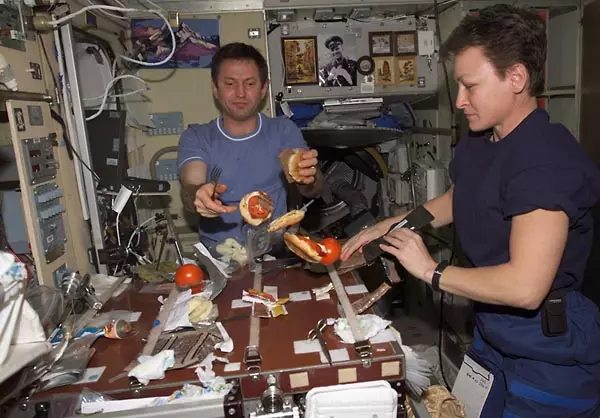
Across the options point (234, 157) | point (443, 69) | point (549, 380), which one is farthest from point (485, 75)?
point (443, 69)

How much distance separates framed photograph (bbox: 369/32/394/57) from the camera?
3240 millimetres

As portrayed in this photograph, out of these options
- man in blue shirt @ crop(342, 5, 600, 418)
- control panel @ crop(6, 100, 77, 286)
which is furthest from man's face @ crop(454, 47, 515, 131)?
control panel @ crop(6, 100, 77, 286)

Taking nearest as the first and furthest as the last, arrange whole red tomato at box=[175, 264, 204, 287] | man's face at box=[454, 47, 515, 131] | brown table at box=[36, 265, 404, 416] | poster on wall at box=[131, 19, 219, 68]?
brown table at box=[36, 265, 404, 416]
man's face at box=[454, 47, 515, 131]
whole red tomato at box=[175, 264, 204, 287]
poster on wall at box=[131, 19, 219, 68]

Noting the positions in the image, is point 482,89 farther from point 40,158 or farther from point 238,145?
point 40,158

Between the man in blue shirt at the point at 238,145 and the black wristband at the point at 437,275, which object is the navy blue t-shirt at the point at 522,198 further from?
the man in blue shirt at the point at 238,145

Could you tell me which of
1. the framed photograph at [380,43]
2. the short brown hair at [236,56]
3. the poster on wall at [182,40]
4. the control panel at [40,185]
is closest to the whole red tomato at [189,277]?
the control panel at [40,185]

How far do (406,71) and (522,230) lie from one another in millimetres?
2184

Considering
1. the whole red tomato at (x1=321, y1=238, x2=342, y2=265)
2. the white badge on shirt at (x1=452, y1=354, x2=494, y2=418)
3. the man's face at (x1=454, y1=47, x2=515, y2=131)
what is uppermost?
the man's face at (x1=454, y1=47, x2=515, y2=131)

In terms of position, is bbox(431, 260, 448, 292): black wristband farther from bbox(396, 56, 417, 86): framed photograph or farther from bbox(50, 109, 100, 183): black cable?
bbox(396, 56, 417, 86): framed photograph

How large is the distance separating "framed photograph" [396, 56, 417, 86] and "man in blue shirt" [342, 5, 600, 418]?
5.38 ft

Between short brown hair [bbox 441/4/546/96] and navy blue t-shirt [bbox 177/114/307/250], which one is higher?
short brown hair [bbox 441/4/546/96]

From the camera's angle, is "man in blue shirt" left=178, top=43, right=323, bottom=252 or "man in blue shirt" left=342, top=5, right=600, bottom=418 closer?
"man in blue shirt" left=342, top=5, right=600, bottom=418

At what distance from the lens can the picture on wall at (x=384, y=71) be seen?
10.7 feet

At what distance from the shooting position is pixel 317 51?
3211 millimetres
